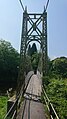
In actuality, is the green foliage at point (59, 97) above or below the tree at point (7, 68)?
below

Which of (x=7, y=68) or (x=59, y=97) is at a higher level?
(x=7, y=68)

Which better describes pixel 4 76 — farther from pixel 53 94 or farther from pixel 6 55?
pixel 53 94

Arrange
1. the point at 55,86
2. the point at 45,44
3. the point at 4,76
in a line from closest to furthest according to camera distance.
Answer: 1. the point at 55,86
2. the point at 45,44
3. the point at 4,76

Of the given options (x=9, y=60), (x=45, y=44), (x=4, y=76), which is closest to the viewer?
(x=45, y=44)

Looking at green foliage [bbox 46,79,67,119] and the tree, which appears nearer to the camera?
green foliage [bbox 46,79,67,119]

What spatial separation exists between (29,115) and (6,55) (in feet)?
121

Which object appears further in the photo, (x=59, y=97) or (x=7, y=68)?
(x=7, y=68)

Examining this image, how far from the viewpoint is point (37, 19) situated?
2584 centimetres

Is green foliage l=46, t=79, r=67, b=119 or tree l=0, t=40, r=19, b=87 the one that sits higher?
tree l=0, t=40, r=19, b=87

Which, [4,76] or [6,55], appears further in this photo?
[6,55]

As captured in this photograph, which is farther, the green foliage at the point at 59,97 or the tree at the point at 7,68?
the tree at the point at 7,68

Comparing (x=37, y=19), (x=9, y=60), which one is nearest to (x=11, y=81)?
(x=9, y=60)

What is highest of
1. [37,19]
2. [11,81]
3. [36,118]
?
[37,19]

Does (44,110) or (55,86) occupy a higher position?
(55,86)
